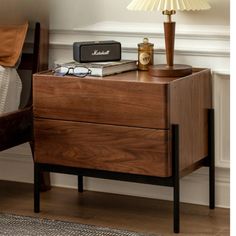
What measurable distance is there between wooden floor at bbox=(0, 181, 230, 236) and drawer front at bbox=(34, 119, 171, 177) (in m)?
0.23

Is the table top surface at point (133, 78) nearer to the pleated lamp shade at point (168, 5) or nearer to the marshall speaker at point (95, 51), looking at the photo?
the marshall speaker at point (95, 51)

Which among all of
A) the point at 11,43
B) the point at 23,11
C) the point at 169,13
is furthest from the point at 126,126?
the point at 23,11

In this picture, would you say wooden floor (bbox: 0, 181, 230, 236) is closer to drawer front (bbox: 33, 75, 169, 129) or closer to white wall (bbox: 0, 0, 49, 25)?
drawer front (bbox: 33, 75, 169, 129)

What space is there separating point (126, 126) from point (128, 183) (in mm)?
549

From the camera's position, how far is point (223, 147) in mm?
2721

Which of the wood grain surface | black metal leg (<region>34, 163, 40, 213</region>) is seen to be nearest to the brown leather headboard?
black metal leg (<region>34, 163, 40, 213</region>)

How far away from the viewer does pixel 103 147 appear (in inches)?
98.2

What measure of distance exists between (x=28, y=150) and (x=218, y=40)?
108 centimetres

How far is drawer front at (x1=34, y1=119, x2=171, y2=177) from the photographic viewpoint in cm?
240

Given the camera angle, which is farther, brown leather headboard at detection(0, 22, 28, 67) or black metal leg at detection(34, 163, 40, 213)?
brown leather headboard at detection(0, 22, 28, 67)

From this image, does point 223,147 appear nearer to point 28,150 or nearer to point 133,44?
point 133,44

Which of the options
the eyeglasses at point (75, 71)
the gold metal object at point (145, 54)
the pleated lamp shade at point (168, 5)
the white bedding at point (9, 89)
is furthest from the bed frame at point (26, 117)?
the pleated lamp shade at point (168, 5)

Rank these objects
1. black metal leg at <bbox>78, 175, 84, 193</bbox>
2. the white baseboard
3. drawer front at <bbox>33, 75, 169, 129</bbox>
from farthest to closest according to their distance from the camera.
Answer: black metal leg at <bbox>78, 175, 84, 193</bbox> < the white baseboard < drawer front at <bbox>33, 75, 169, 129</bbox>

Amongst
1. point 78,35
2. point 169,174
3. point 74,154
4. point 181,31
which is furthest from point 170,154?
point 78,35
